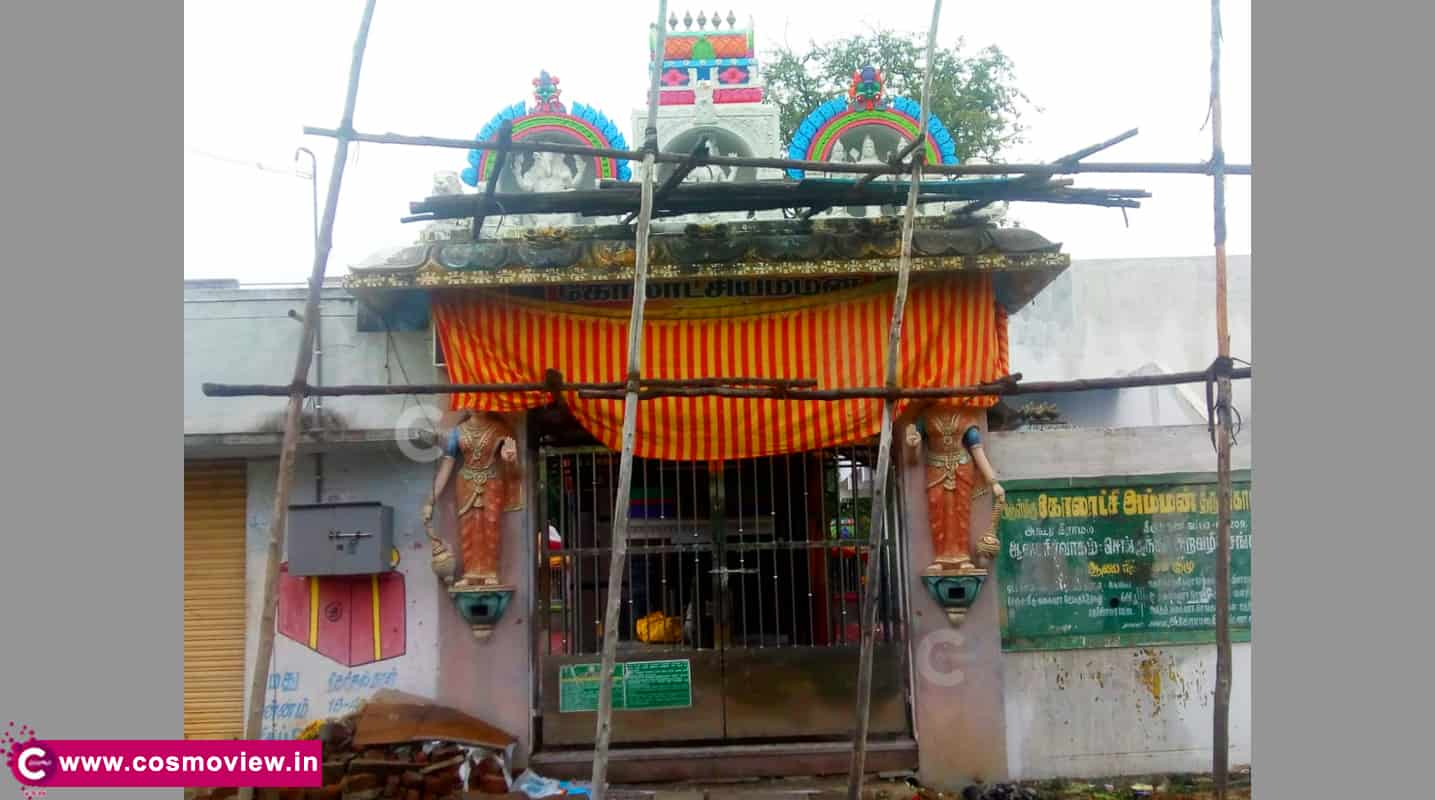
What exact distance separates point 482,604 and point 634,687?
1228 millimetres

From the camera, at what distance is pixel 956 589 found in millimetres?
7480

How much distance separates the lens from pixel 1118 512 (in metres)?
7.65

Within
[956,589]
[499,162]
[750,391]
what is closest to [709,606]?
[956,589]

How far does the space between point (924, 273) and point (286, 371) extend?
15.5ft

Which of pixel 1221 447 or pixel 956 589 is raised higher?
pixel 1221 447

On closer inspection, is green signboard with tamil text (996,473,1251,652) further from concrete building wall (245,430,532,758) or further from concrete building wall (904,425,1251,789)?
concrete building wall (245,430,532,758)

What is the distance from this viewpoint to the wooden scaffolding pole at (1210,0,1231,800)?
5.24 m

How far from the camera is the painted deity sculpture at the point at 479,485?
742 cm

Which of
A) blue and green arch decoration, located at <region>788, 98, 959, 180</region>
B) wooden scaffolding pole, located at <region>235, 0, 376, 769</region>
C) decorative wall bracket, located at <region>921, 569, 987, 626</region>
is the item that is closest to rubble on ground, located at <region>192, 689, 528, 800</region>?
wooden scaffolding pole, located at <region>235, 0, 376, 769</region>

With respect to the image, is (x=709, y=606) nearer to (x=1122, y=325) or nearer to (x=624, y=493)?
(x=624, y=493)

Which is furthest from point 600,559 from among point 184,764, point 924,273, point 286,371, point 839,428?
point 184,764

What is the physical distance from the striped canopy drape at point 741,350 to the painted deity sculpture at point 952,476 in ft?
0.66

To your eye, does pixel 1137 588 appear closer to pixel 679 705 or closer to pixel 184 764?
pixel 679 705

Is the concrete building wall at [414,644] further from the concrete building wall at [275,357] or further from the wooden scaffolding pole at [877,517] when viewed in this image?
the wooden scaffolding pole at [877,517]
